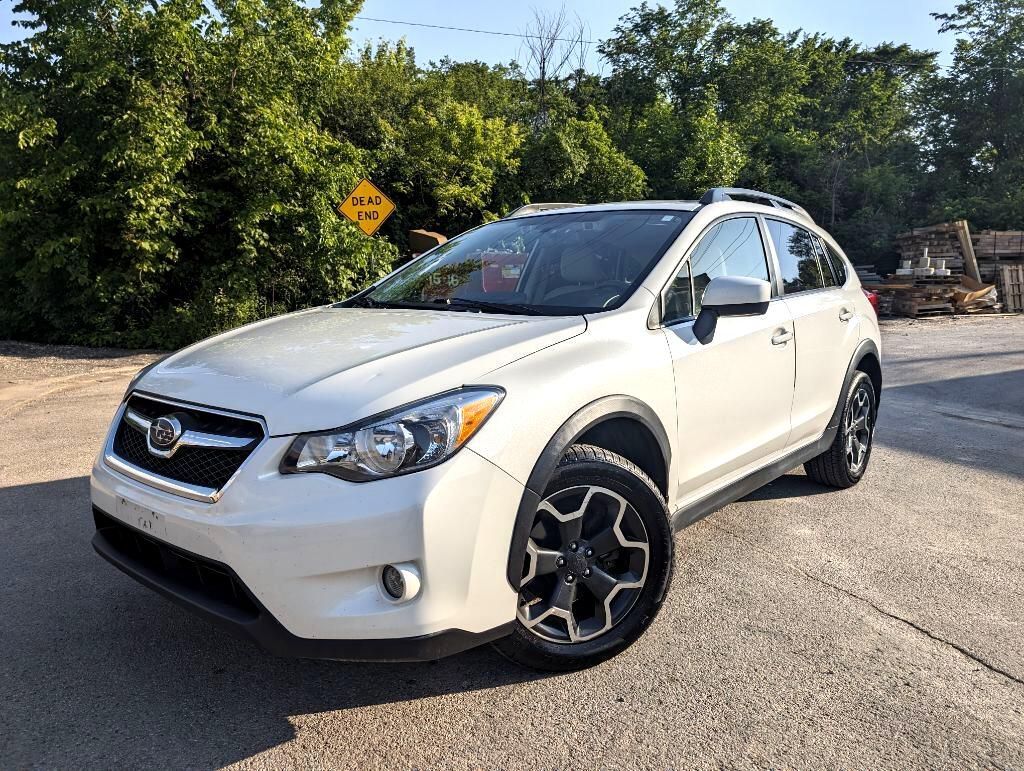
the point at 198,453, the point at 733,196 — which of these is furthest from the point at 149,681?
the point at 733,196

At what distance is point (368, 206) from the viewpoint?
1121 cm

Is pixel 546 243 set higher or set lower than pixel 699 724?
higher

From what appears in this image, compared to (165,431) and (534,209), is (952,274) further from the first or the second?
(165,431)

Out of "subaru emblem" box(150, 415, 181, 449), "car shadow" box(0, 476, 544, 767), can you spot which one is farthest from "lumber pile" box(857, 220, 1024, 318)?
"subaru emblem" box(150, 415, 181, 449)

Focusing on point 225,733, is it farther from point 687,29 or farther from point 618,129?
point 687,29

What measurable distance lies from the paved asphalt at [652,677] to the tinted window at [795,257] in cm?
131

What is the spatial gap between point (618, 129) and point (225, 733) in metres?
25.9

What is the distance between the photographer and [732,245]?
3633mm

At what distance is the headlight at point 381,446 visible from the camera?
214cm

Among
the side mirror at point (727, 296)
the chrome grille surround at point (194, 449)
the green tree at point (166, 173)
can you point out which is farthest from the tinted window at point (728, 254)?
the green tree at point (166, 173)

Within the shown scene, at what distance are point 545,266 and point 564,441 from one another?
1.28m

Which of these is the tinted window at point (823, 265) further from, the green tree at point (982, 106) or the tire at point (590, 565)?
the green tree at point (982, 106)

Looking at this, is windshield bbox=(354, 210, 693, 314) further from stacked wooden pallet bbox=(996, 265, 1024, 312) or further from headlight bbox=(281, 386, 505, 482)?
stacked wooden pallet bbox=(996, 265, 1024, 312)

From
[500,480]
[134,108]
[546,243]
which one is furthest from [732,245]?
[134,108]
